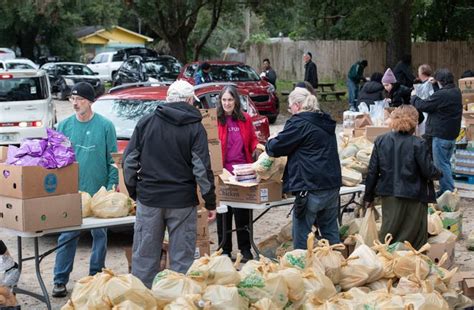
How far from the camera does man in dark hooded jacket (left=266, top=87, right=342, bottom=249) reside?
6.93m

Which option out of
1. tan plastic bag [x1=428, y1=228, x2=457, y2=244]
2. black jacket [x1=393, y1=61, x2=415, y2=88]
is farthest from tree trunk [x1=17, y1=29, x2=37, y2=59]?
tan plastic bag [x1=428, y1=228, x2=457, y2=244]

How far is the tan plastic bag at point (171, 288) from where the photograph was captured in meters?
4.92

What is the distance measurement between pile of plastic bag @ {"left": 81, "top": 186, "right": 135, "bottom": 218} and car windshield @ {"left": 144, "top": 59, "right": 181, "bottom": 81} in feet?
63.9

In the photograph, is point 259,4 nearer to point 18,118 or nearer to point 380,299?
point 18,118

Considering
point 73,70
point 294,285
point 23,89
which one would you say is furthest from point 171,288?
point 73,70

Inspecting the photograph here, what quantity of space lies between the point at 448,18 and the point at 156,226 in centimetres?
2925

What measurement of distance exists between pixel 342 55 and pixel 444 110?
95.6ft

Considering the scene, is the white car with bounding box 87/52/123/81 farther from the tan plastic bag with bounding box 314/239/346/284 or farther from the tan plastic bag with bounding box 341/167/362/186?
the tan plastic bag with bounding box 314/239/346/284

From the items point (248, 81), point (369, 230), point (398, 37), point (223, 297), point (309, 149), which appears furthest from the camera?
point (398, 37)

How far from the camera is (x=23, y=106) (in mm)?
16891

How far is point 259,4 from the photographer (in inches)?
1310

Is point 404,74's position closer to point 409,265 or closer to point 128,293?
point 409,265

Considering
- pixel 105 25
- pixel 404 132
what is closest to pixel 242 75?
pixel 404 132

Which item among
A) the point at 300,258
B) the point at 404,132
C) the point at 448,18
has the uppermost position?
the point at 448,18
